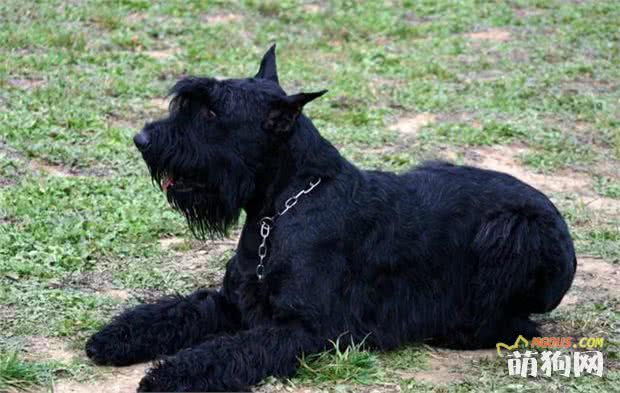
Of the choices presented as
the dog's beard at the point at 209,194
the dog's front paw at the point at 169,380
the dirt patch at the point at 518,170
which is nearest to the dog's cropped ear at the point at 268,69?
the dog's beard at the point at 209,194

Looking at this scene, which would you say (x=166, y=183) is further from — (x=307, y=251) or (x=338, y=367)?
(x=338, y=367)

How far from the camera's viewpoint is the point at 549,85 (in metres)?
12.9

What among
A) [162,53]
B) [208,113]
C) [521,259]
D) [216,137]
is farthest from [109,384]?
[162,53]

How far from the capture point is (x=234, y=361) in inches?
221

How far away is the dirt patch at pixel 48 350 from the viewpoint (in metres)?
5.91

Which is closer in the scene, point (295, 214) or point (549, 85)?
point (295, 214)

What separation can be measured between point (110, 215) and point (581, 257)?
3.64 metres

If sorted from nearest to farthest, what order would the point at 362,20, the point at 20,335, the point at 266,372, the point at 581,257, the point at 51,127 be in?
the point at 266,372, the point at 20,335, the point at 581,257, the point at 51,127, the point at 362,20

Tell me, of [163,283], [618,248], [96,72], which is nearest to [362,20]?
[96,72]

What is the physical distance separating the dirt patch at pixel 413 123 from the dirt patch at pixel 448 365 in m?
4.75

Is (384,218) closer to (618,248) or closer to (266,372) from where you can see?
(266,372)

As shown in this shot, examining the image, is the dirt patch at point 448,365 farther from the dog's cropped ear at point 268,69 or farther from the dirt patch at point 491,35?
the dirt patch at point 491,35

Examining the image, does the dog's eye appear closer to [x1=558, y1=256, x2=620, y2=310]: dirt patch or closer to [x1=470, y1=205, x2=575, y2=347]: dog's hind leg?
[x1=470, y1=205, x2=575, y2=347]: dog's hind leg

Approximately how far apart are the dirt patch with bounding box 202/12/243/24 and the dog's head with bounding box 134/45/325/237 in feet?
28.4
